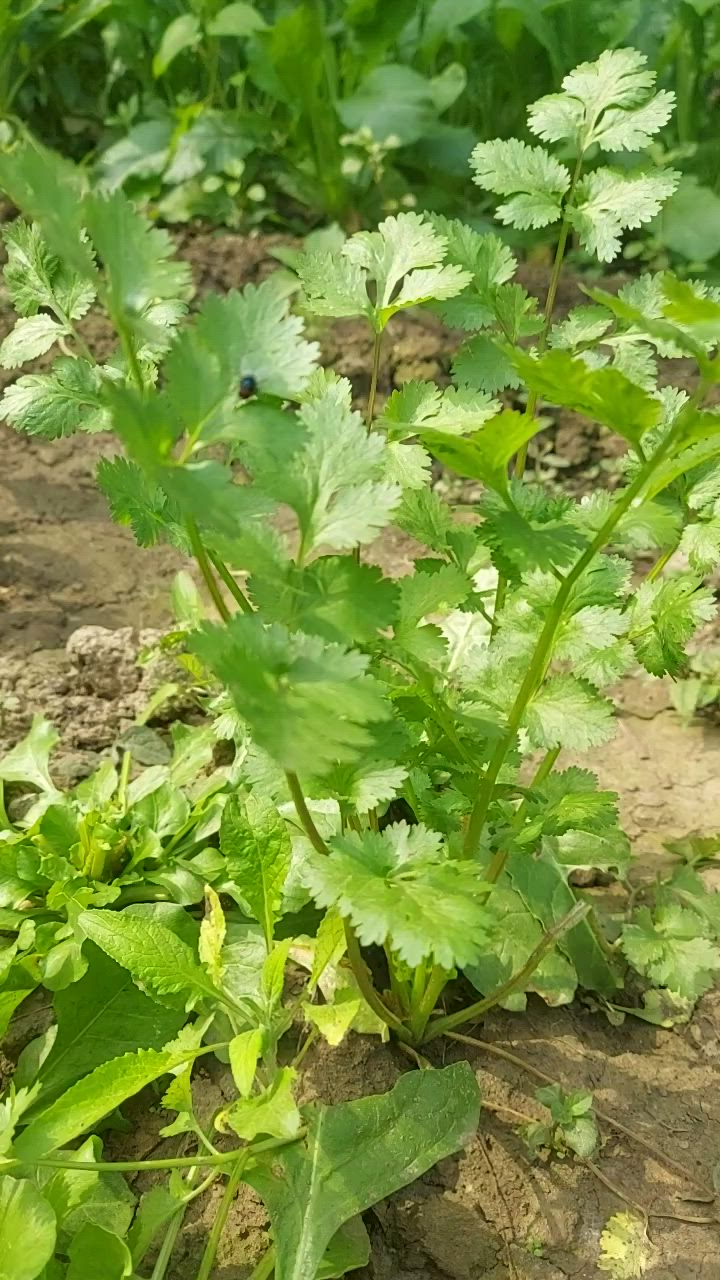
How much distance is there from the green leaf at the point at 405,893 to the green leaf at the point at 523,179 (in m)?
0.64

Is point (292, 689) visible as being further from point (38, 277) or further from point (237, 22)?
point (237, 22)

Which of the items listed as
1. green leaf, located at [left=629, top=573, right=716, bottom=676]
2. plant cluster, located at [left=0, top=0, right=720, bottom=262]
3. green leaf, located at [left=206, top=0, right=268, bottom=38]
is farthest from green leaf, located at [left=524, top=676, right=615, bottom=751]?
green leaf, located at [left=206, top=0, right=268, bottom=38]

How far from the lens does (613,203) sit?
3.55ft

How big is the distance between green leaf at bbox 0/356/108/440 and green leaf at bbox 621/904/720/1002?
899 millimetres

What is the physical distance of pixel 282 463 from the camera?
79 centimetres

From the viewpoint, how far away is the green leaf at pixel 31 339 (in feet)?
3.25

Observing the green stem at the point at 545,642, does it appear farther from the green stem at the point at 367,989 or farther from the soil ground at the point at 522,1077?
the soil ground at the point at 522,1077

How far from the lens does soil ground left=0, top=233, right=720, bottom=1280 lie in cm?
113

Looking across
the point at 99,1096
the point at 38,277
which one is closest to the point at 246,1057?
the point at 99,1096

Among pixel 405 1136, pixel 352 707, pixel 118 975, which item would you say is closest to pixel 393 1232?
pixel 405 1136

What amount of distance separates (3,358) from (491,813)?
0.68m

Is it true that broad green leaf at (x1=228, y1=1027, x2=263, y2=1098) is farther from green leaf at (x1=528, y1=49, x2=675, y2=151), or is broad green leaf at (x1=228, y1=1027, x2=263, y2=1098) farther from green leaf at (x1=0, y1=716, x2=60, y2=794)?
green leaf at (x1=528, y1=49, x2=675, y2=151)

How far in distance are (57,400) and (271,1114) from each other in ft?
2.22

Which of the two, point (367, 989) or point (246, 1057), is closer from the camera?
point (246, 1057)
